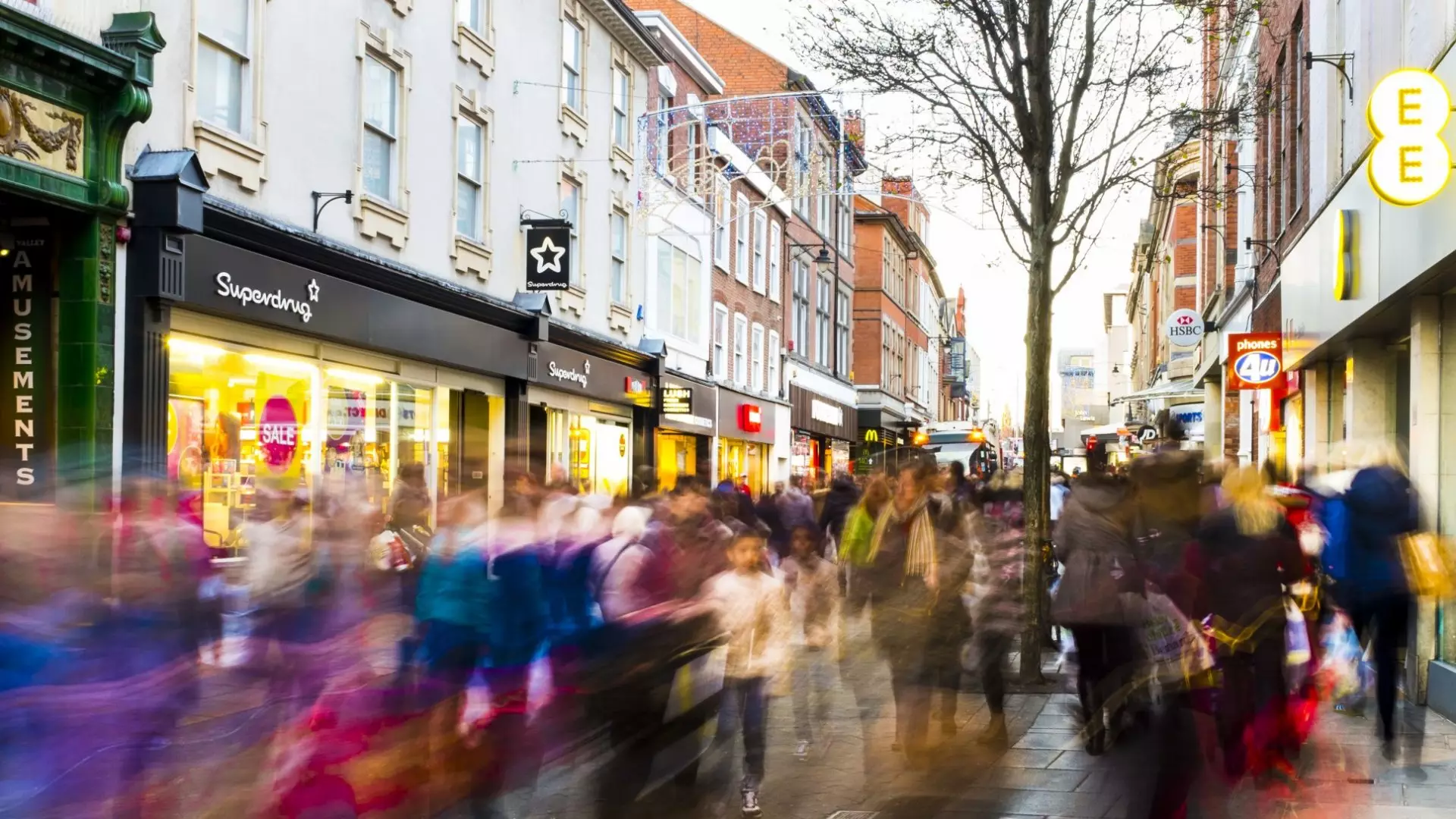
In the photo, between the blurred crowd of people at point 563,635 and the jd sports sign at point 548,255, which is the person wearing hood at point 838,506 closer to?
the blurred crowd of people at point 563,635

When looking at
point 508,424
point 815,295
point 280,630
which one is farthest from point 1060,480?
point 815,295

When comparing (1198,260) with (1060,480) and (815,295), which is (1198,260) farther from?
(1060,480)

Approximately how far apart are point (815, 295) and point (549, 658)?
37.0 m

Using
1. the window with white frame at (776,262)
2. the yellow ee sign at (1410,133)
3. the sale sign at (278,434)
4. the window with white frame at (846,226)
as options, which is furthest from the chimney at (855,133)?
the window with white frame at (846,226)

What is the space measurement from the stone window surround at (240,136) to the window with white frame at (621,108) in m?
11.4

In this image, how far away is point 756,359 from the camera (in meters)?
36.4

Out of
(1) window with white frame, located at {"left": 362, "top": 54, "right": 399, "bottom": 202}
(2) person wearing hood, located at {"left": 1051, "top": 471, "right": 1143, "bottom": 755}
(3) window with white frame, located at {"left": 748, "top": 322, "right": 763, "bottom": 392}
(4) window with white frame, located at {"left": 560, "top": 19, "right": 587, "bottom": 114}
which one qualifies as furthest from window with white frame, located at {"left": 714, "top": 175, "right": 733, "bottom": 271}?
(2) person wearing hood, located at {"left": 1051, "top": 471, "right": 1143, "bottom": 755}

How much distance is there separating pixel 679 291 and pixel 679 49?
4.97 m

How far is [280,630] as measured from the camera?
259 inches

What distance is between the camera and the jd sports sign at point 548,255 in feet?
68.7

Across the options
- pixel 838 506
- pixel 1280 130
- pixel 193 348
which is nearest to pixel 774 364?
pixel 1280 130

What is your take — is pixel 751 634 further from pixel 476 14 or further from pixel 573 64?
pixel 573 64

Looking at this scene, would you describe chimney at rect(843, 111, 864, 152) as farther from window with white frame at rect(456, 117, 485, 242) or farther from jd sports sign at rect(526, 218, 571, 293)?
window with white frame at rect(456, 117, 485, 242)

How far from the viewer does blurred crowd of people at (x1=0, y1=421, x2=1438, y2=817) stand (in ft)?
18.9
